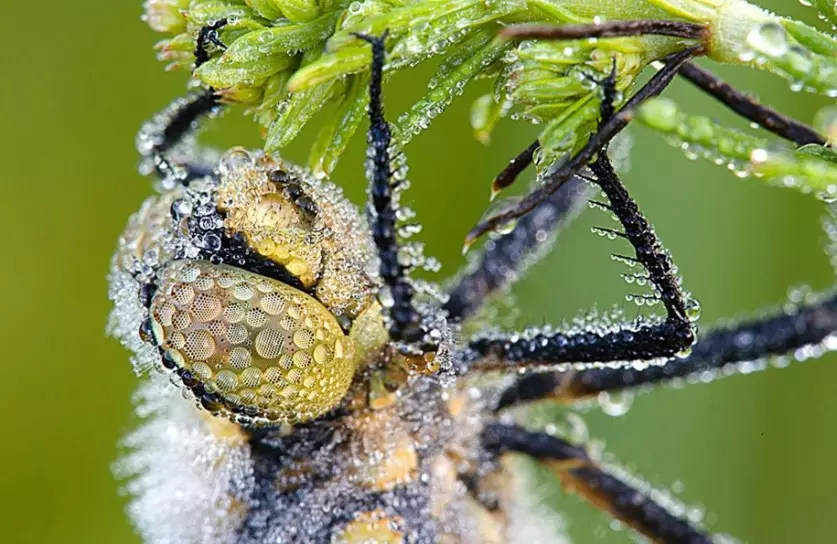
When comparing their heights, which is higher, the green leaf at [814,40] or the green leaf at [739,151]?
the green leaf at [814,40]

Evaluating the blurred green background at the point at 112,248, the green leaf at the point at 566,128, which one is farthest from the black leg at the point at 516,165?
the blurred green background at the point at 112,248

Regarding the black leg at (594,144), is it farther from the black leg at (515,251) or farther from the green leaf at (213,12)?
the black leg at (515,251)

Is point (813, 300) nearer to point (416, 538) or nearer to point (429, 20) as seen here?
point (416, 538)

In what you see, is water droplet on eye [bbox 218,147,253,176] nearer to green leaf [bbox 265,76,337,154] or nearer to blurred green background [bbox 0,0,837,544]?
green leaf [bbox 265,76,337,154]

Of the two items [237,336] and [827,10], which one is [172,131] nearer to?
[237,336]

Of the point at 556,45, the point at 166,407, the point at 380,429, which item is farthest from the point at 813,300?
the point at 166,407

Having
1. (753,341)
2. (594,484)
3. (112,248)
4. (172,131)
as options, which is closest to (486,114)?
(172,131)

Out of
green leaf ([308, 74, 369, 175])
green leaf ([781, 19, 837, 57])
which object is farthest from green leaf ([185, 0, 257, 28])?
green leaf ([781, 19, 837, 57])
